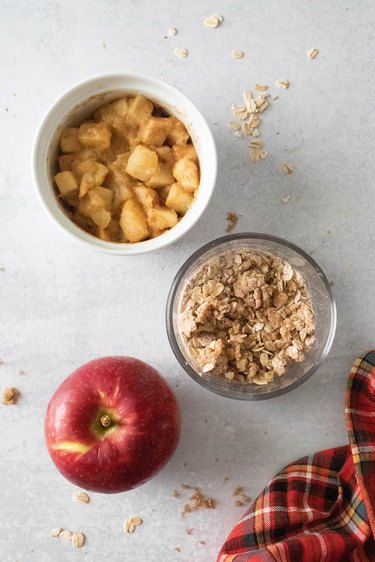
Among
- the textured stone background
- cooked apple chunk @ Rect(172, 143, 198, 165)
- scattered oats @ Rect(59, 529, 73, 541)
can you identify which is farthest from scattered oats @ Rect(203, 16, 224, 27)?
scattered oats @ Rect(59, 529, 73, 541)

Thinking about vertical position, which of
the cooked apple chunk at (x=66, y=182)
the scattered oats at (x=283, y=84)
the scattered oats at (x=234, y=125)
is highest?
the scattered oats at (x=283, y=84)

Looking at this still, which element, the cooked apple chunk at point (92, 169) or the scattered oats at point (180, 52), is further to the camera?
the scattered oats at point (180, 52)

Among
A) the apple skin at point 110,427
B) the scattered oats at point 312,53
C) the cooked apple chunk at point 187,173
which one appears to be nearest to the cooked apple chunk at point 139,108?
the cooked apple chunk at point 187,173

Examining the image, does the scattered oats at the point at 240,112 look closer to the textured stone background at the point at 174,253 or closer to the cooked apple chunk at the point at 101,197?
the textured stone background at the point at 174,253

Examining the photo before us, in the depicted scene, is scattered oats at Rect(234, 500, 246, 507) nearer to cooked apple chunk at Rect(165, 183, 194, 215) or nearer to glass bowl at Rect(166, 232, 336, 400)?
glass bowl at Rect(166, 232, 336, 400)

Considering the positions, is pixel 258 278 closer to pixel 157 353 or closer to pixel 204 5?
pixel 157 353

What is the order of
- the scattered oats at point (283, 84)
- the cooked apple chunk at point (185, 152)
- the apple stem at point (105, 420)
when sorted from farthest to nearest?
the scattered oats at point (283, 84) < the cooked apple chunk at point (185, 152) < the apple stem at point (105, 420)

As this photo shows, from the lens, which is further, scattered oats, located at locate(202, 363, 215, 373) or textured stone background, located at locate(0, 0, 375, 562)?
textured stone background, located at locate(0, 0, 375, 562)

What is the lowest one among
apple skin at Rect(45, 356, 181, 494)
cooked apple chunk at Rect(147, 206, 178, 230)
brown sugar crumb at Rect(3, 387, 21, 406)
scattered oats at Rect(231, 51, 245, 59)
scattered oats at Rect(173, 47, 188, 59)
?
brown sugar crumb at Rect(3, 387, 21, 406)

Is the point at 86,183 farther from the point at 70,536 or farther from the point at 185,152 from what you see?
the point at 70,536
